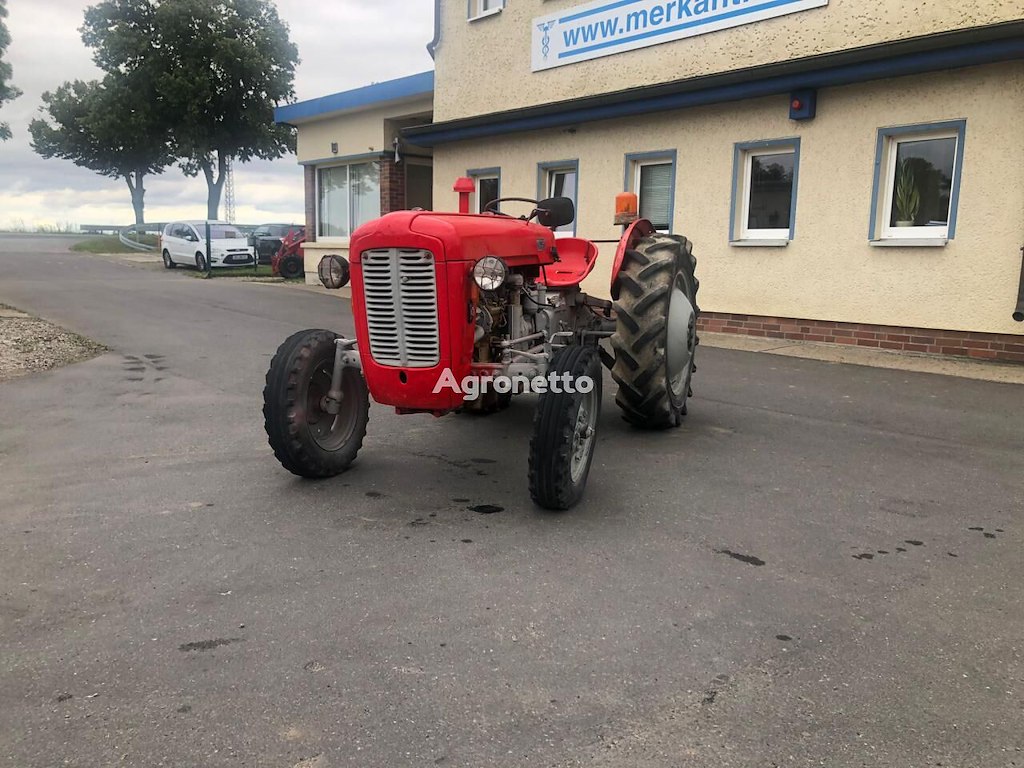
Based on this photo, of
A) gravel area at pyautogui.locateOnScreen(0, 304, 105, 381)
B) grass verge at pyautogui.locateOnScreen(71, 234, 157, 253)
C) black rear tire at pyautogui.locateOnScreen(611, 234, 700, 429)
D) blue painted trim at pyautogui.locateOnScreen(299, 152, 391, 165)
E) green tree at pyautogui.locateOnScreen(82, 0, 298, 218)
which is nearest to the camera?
black rear tire at pyautogui.locateOnScreen(611, 234, 700, 429)

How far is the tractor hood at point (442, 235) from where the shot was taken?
4.02 metres

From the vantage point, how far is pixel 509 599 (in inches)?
126

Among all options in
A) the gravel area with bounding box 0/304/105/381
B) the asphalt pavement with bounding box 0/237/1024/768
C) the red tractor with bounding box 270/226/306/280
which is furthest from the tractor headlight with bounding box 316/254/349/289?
the red tractor with bounding box 270/226/306/280

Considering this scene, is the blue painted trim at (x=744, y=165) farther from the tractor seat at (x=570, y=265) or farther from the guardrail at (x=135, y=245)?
the guardrail at (x=135, y=245)

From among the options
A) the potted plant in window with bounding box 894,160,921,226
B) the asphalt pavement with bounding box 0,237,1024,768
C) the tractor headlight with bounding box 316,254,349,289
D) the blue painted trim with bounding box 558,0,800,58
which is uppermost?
the blue painted trim with bounding box 558,0,800,58

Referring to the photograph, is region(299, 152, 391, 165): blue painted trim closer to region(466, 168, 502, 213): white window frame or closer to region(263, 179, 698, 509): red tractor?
region(466, 168, 502, 213): white window frame

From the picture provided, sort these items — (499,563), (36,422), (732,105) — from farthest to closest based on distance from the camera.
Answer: (732,105) → (36,422) → (499,563)

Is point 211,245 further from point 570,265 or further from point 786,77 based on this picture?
point 570,265

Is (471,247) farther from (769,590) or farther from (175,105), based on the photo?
(175,105)

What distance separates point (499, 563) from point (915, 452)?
3320 millimetres

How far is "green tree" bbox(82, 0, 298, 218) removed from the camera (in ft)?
115

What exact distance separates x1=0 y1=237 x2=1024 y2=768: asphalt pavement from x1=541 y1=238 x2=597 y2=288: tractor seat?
1.13 metres

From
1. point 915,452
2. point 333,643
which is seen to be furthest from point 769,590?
point 915,452

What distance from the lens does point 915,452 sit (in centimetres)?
540
